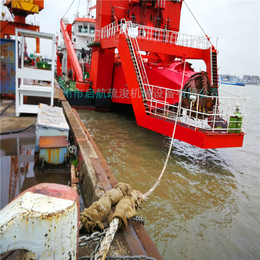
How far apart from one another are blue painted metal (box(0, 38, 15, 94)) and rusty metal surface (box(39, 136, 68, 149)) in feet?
19.0

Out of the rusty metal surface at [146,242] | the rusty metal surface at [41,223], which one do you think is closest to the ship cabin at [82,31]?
the rusty metal surface at [146,242]

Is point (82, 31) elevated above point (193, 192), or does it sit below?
above

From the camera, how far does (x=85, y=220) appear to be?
211cm

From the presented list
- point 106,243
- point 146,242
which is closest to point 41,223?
point 106,243

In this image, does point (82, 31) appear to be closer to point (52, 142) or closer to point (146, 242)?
point (52, 142)

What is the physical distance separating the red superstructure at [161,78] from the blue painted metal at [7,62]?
13.4ft

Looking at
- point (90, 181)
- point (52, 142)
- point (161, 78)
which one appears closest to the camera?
point (90, 181)

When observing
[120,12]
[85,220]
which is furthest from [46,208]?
[120,12]

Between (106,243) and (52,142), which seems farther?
(52,142)

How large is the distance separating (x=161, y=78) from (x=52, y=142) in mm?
5606

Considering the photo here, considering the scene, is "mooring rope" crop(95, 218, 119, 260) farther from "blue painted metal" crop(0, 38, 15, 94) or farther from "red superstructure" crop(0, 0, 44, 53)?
"red superstructure" crop(0, 0, 44, 53)

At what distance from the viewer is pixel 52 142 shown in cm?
461

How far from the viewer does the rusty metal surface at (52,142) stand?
4.45 meters

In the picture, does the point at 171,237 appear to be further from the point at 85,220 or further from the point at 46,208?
the point at 46,208
